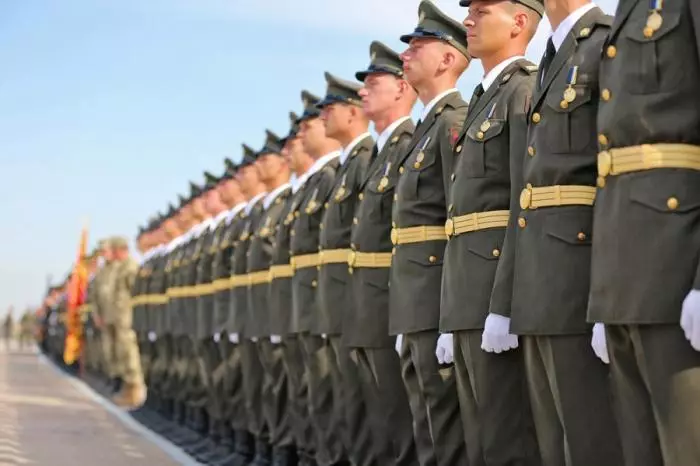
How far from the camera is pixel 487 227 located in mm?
4465

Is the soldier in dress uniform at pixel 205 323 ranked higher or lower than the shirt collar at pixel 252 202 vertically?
lower

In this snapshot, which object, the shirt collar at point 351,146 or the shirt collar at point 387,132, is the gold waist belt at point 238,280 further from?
the shirt collar at point 387,132

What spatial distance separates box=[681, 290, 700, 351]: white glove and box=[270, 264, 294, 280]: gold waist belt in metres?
4.88

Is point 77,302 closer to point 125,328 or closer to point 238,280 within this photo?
point 125,328

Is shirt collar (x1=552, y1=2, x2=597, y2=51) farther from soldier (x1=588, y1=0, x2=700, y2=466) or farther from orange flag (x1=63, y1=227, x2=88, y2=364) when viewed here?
orange flag (x1=63, y1=227, x2=88, y2=364)

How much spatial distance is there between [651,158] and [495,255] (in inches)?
49.8

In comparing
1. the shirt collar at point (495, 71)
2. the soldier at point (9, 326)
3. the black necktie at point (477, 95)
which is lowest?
the black necktie at point (477, 95)

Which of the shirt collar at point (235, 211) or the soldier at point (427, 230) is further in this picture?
the shirt collar at point (235, 211)

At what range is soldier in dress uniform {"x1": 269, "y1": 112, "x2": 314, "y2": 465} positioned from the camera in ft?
24.8

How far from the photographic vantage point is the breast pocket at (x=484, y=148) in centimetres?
446

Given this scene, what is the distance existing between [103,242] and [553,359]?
1545 cm

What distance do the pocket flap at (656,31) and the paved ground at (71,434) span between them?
6.50m

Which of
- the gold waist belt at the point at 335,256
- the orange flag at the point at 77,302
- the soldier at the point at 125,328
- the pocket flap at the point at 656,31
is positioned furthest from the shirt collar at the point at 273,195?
the orange flag at the point at 77,302

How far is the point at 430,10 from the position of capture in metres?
5.48
